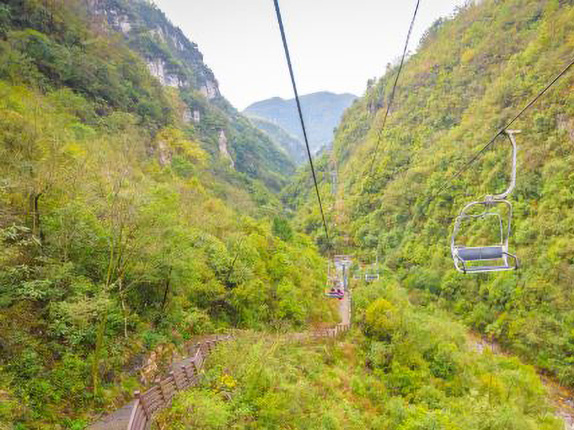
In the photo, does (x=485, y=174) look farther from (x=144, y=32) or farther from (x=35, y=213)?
(x=144, y=32)

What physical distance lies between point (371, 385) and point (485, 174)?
41784 millimetres

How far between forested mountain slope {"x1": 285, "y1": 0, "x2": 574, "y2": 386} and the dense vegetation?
29.6 feet

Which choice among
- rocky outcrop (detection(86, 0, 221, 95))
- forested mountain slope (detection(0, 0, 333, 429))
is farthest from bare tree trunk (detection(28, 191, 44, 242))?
rocky outcrop (detection(86, 0, 221, 95))

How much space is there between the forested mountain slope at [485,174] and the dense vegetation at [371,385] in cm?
901

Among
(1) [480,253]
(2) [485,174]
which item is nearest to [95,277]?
(1) [480,253]

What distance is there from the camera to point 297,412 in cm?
1211

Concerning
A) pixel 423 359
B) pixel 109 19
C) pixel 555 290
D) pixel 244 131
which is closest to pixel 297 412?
pixel 423 359

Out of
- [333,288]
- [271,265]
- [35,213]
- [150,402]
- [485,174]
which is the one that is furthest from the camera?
[485,174]

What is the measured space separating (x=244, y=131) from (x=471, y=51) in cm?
9959

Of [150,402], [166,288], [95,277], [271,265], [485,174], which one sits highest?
[485,174]

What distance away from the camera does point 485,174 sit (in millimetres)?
48750

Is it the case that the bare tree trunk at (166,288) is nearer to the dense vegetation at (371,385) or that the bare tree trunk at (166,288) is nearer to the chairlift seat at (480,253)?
the dense vegetation at (371,385)

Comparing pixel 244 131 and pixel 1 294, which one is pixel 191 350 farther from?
pixel 244 131

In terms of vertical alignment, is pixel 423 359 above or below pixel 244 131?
below
